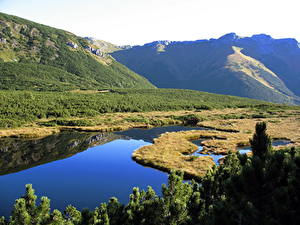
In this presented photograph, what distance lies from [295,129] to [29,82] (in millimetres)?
132053

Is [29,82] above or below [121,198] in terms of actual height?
above

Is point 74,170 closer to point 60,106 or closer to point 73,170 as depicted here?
point 73,170

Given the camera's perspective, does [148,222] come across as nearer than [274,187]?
No

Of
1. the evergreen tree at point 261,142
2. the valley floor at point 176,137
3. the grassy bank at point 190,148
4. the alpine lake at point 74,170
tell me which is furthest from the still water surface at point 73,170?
the evergreen tree at point 261,142

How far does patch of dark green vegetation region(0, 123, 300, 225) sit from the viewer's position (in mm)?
10758

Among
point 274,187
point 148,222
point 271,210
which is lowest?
point 148,222

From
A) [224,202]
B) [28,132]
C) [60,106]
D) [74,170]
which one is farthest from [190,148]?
[60,106]

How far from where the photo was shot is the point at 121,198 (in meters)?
28.0

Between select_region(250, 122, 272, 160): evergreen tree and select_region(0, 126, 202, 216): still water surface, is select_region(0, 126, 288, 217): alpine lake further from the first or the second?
select_region(250, 122, 272, 160): evergreen tree

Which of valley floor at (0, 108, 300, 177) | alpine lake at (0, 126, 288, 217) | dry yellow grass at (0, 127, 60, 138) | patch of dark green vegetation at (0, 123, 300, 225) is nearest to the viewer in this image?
patch of dark green vegetation at (0, 123, 300, 225)

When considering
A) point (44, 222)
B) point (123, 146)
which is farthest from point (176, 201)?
point (123, 146)

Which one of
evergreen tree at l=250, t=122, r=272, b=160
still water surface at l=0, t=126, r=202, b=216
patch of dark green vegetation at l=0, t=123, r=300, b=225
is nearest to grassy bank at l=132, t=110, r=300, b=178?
still water surface at l=0, t=126, r=202, b=216

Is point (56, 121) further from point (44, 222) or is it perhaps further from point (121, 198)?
point (44, 222)

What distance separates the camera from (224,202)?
42.2 ft
